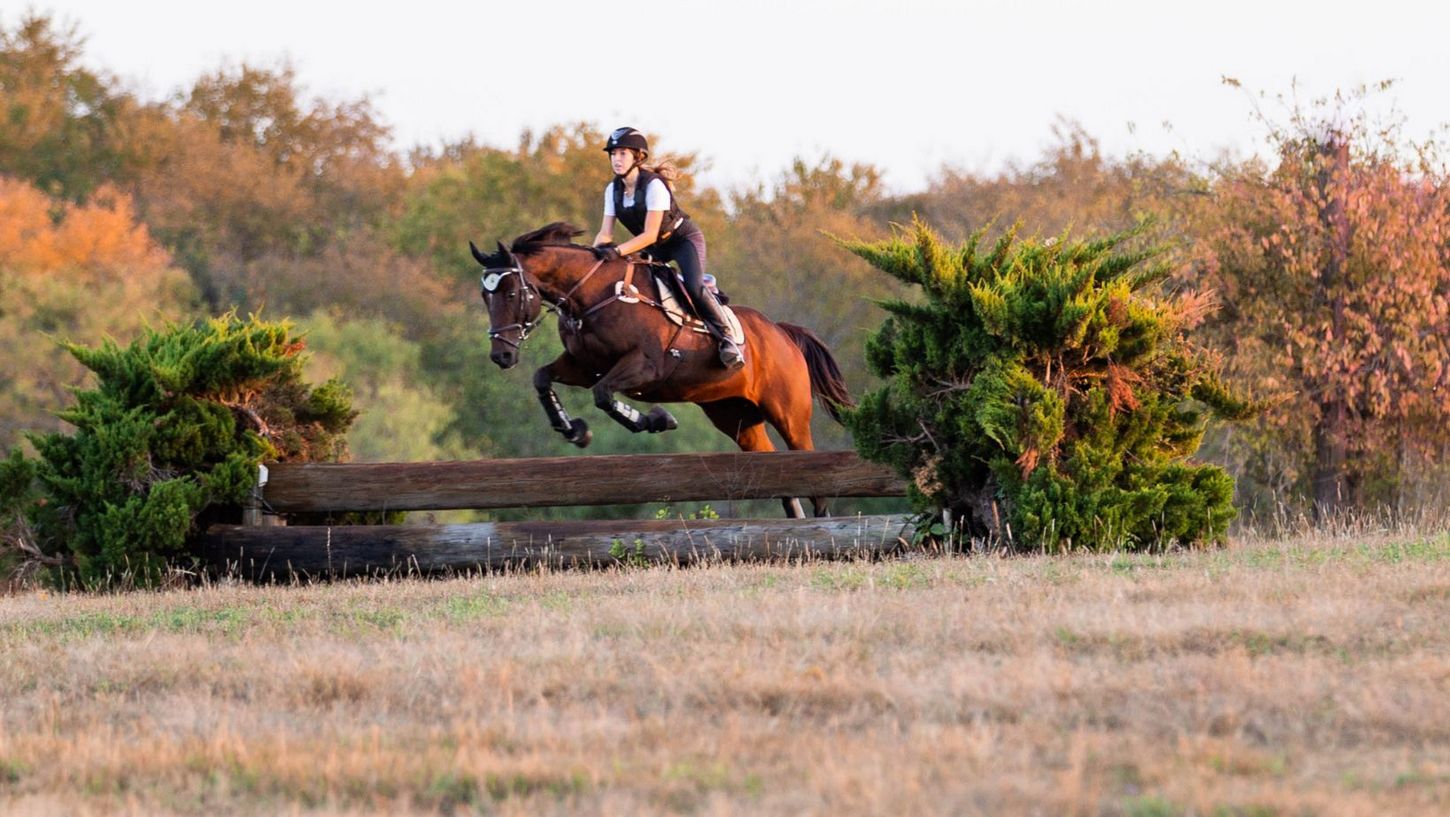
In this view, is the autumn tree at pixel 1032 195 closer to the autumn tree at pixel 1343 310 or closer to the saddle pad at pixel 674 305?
the autumn tree at pixel 1343 310

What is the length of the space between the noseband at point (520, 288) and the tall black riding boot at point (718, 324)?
152 centimetres

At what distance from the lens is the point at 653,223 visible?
1318 cm

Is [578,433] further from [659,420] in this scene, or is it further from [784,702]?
[784,702]

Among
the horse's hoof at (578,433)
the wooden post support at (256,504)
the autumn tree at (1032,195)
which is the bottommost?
the wooden post support at (256,504)

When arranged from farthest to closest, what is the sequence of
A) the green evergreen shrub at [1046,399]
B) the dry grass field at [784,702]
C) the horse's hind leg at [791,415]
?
the horse's hind leg at [791,415] < the green evergreen shrub at [1046,399] < the dry grass field at [784,702]

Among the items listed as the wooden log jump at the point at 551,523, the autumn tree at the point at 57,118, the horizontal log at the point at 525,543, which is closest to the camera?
the horizontal log at the point at 525,543

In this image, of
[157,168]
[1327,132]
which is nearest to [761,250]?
[157,168]

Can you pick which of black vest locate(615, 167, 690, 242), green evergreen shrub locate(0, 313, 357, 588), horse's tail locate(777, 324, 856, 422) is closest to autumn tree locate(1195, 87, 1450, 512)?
horse's tail locate(777, 324, 856, 422)

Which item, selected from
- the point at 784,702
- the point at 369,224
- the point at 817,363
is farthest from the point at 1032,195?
the point at 784,702

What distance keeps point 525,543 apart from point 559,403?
1.38 meters

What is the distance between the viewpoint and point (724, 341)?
13.8m

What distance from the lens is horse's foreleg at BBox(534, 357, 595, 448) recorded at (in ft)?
43.4

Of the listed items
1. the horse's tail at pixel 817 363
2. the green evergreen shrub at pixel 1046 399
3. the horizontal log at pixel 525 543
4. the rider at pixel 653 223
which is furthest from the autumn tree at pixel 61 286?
the green evergreen shrub at pixel 1046 399

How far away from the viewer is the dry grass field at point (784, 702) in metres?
4.98
